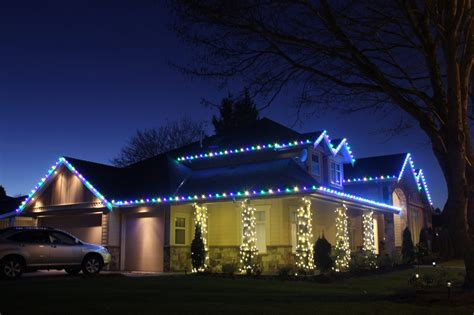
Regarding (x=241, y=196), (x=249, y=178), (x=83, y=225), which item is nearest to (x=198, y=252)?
(x=241, y=196)

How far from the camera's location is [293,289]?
13.1 metres

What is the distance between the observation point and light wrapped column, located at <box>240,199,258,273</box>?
63.5ft

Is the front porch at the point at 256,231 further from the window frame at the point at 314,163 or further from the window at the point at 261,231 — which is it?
the window frame at the point at 314,163

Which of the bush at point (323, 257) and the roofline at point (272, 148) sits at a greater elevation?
the roofline at point (272, 148)

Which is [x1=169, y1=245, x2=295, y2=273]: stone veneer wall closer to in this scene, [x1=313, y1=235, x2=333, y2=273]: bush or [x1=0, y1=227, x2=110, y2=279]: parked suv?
[x1=313, y1=235, x2=333, y2=273]: bush

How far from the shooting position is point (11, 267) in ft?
51.0

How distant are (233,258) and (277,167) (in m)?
4.16

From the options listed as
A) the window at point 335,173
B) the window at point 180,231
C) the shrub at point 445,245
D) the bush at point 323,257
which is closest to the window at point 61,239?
the window at point 180,231

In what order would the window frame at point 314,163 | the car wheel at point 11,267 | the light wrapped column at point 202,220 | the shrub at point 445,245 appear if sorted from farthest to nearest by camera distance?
the shrub at point 445,245 < the window frame at point 314,163 < the light wrapped column at point 202,220 < the car wheel at point 11,267

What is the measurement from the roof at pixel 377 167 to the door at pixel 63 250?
57.2ft

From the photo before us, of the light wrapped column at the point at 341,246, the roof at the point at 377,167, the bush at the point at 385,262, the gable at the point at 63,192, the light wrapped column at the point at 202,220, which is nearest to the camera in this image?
the light wrapped column at the point at 341,246

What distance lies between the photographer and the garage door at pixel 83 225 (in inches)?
918

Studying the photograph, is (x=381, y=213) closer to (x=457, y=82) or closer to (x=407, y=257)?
(x=407, y=257)

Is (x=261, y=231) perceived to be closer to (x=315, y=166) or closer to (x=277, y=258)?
(x=277, y=258)
